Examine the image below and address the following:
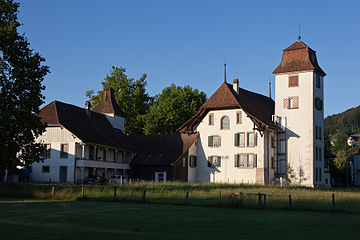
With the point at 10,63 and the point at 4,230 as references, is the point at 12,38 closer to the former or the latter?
the point at 10,63

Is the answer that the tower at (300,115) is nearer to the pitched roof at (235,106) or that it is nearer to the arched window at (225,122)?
the pitched roof at (235,106)

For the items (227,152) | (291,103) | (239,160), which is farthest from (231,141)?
(291,103)

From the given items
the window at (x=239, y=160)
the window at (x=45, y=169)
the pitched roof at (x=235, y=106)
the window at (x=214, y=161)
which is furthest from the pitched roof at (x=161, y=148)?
the window at (x=45, y=169)

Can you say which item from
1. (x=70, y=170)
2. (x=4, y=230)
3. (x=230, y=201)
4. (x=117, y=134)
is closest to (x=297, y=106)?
(x=117, y=134)

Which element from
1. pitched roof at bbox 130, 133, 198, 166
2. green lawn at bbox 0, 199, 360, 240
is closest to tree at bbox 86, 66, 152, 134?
pitched roof at bbox 130, 133, 198, 166

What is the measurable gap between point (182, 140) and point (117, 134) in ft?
27.0

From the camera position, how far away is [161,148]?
55.8 meters

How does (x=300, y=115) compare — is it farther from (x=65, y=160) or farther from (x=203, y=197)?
(x=203, y=197)

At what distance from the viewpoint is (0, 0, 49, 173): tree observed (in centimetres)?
2864

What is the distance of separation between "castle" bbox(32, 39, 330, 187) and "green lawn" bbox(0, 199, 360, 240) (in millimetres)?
28283

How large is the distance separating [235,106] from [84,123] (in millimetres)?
16835

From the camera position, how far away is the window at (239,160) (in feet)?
171

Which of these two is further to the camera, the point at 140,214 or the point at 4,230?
the point at 140,214

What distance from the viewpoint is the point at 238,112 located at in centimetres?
5272
